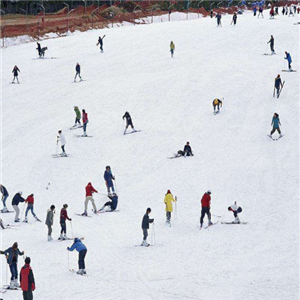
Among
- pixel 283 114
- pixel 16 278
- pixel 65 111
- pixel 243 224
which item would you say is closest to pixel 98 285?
pixel 16 278

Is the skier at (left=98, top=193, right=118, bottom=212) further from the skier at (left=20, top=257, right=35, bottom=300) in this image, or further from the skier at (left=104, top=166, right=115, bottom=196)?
the skier at (left=20, top=257, right=35, bottom=300)

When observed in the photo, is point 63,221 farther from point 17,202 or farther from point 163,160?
point 163,160

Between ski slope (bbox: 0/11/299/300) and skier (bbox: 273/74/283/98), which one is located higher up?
skier (bbox: 273/74/283/98)

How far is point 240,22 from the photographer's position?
188 ft

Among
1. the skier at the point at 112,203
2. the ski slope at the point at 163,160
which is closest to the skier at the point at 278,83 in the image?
the ski slope at the point at 163,160

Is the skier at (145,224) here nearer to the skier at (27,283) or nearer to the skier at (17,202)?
the skier at (17,202)

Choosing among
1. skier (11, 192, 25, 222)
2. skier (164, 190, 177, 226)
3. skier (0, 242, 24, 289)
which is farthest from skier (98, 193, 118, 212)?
skier (0, 242, 24, 289)

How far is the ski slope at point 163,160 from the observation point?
725 inches

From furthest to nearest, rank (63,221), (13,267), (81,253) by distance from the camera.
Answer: (63,221) → (81,253) → (13,267)

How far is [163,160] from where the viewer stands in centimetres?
2988

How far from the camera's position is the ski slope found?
60.4 ft

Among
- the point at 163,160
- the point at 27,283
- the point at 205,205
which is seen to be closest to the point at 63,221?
the point at 205,205

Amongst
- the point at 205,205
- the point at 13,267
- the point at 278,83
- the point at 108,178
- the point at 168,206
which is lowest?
the point at 13,267

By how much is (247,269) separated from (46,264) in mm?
5694
